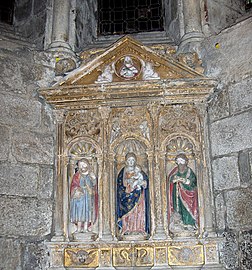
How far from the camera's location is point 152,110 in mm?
5551

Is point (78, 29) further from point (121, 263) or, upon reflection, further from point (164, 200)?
point (121, 263)

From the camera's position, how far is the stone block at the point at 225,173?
5117 millimetres

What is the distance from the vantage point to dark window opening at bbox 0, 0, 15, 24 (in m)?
6.86

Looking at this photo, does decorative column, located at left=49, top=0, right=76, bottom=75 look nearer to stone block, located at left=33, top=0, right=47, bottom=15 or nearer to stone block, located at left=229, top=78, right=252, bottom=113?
stone block, located at left=33, top=0, right=47, bottom=15

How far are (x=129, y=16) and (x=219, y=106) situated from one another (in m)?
2.20

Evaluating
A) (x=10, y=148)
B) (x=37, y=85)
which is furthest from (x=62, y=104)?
(x=10, y=148)

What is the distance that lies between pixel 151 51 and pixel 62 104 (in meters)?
1.19

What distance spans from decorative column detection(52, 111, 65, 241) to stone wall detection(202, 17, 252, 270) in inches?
65.5

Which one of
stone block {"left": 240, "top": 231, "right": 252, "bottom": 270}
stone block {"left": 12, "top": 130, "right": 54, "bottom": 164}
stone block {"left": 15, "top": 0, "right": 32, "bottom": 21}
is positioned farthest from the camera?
stone block {"left": 15, "top": 0, "right": 32, "bottom": 21}

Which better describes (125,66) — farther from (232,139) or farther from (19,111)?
(232,139)

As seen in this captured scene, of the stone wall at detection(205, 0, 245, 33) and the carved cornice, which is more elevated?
the stone wall at detection(205, 0, 245, 33)

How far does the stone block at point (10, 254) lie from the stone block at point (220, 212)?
209 centimetres

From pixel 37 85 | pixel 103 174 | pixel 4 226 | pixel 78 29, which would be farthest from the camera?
pixel 78 29

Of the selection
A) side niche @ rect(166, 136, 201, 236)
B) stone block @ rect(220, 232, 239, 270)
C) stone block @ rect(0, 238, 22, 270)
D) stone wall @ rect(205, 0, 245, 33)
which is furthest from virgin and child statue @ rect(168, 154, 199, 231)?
stone wall @ rect(205, 0, 245, 33)
